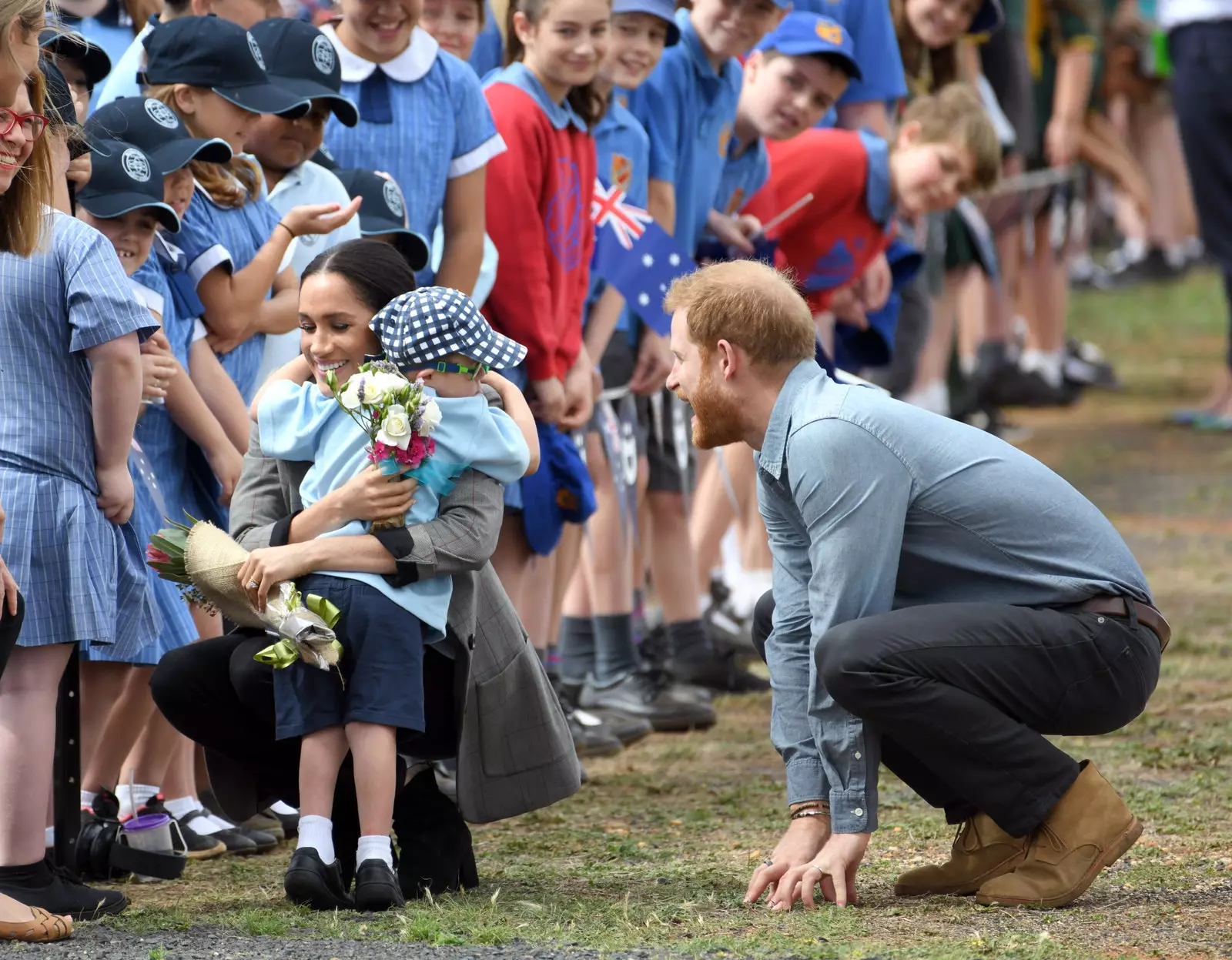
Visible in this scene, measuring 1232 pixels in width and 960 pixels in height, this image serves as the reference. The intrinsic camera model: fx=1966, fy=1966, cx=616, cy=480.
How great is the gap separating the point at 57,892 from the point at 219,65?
1884mm

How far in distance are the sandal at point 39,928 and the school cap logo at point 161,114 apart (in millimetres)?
1717

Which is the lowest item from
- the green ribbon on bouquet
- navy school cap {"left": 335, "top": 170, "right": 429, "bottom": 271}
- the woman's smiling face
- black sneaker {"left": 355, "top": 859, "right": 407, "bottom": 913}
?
black sneaker {"left": 355, "top": 859, "right": 407, "bottom": 913}

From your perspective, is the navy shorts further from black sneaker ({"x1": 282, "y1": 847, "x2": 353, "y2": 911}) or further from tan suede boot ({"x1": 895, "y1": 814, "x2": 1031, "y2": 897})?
tan suede boot ({"x1": 895, "y1": 814, "x2": 1031, "y2": 897})

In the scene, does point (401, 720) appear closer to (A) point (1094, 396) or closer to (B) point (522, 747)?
(B) point (522, 747)

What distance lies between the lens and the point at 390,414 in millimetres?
3545

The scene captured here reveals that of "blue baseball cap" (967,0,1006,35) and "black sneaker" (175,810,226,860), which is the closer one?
"black sneaker" (175,810,226,860)

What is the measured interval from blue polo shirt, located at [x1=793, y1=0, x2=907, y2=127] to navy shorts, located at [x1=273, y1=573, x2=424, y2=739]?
403 cm

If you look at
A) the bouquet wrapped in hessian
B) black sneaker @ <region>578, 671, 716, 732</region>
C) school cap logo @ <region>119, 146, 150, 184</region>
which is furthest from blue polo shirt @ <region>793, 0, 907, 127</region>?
the bouquet wrapped in hessian

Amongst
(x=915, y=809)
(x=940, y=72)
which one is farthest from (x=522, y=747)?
(x=940, y=72)

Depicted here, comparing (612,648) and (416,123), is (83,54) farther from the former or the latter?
(612,648)

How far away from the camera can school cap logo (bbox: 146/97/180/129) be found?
4258 millimetres

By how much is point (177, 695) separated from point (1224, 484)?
6.77 m

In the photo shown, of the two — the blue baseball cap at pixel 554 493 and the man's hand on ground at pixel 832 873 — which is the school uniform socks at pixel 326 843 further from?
the blue baseball cap at pixel 554 493

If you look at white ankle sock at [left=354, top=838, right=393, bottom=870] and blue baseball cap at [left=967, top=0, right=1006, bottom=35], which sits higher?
blue baseball cap at [left=967, top=0, right=1006, bottom=35]
